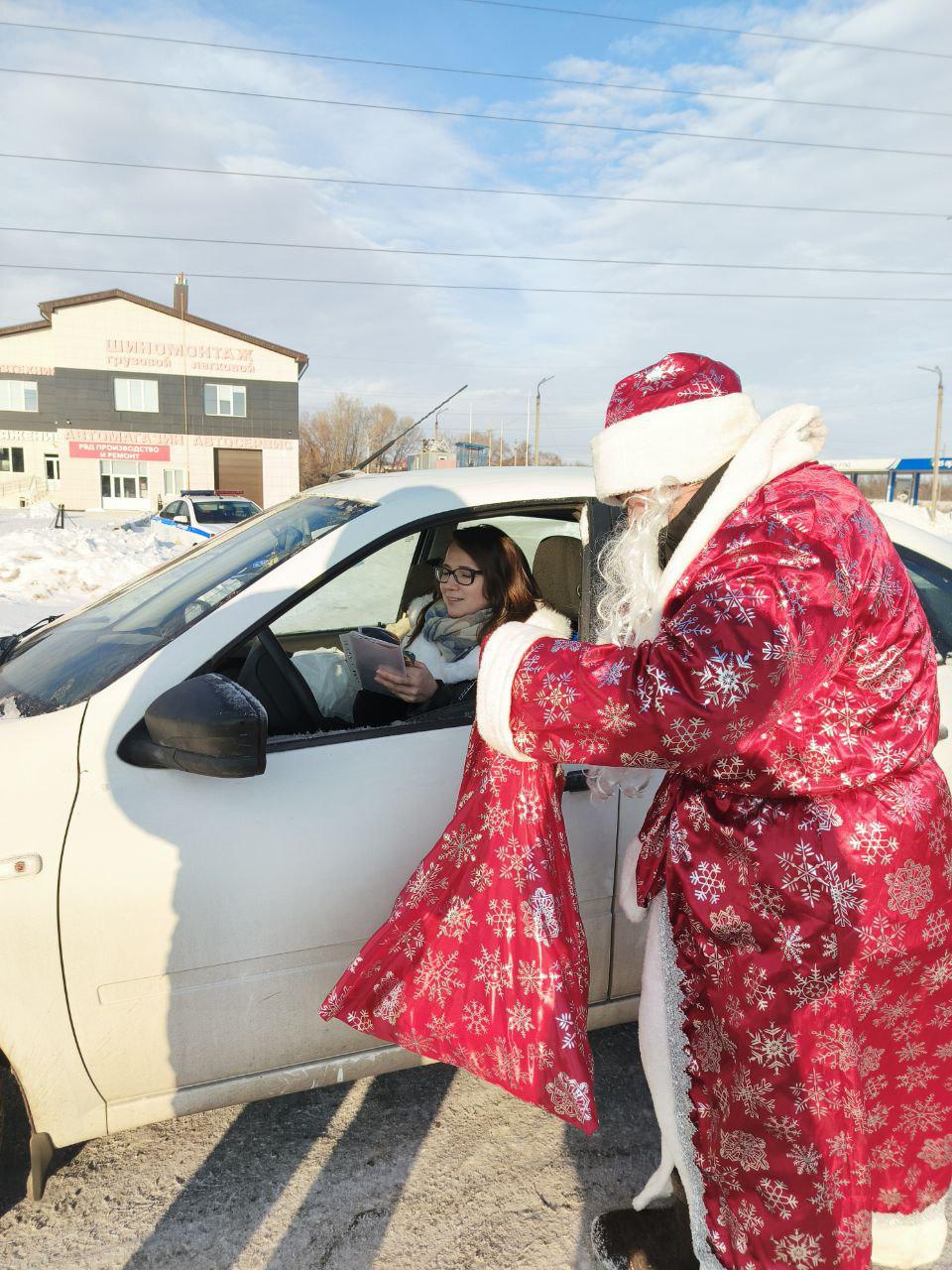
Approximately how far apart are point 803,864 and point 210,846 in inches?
47.2

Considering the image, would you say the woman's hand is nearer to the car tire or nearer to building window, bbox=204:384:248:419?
the car tire

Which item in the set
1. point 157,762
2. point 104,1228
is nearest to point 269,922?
point 157,762

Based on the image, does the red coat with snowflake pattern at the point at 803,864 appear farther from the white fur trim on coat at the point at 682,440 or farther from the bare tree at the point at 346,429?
the bare tree at the point at 346,429

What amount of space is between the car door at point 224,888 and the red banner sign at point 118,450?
4257cm

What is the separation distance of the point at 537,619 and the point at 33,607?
8702 millimetres

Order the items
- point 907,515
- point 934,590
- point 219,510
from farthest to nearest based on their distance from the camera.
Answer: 1. point 219,510
2. point 907,515
3. point 934,590

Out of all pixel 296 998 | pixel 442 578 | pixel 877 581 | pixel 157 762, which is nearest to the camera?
pixel 877 581

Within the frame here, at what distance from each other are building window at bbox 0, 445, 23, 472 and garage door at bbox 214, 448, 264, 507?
9029 millimetres

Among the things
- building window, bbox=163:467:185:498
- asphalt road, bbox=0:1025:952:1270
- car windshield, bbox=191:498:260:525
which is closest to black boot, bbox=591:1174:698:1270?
asphalt road, bbox=0:1025:952:1270

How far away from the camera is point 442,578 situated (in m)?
2.97

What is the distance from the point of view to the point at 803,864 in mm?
1382

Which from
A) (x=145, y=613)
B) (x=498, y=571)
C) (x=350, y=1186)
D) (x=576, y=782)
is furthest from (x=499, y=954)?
(x=498, y=571)

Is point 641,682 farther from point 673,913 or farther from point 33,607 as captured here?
point 33,607

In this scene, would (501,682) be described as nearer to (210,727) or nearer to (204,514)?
(210,727)
